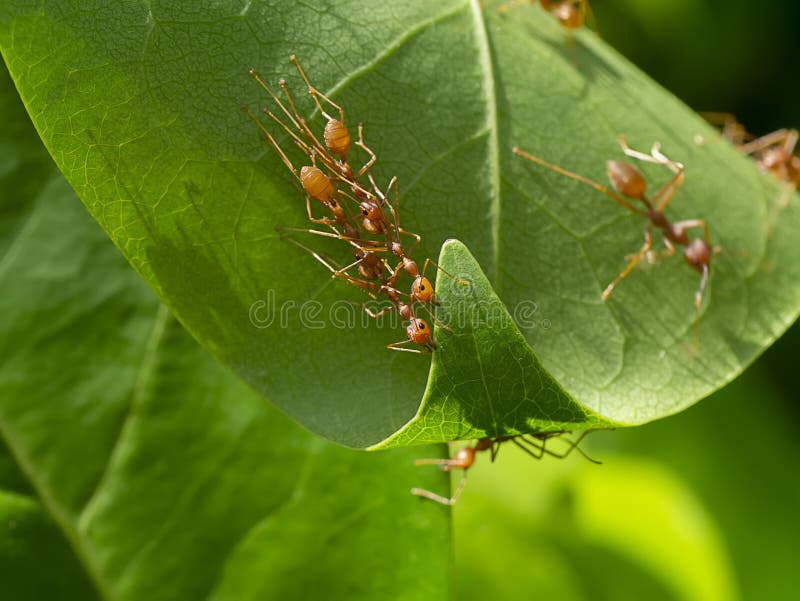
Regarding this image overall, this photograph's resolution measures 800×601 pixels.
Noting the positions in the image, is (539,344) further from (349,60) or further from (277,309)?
(349,60)

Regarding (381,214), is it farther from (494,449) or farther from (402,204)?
(494,449)

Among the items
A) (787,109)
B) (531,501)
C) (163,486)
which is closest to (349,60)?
(163,486)

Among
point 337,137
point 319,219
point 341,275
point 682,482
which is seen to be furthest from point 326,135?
point 682,482

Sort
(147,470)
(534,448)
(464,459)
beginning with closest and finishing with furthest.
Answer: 1. (147,470)
2. (464,459)
3. (534,448)

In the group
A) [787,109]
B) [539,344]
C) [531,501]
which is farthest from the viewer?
[787,109]

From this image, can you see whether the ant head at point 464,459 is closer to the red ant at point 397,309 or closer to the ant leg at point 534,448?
the ant leg at point 534,448

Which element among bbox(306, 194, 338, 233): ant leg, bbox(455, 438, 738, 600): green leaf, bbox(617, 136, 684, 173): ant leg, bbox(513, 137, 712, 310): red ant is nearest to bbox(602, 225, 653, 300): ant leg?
bbox(513, 137, 712, 310): red ant
